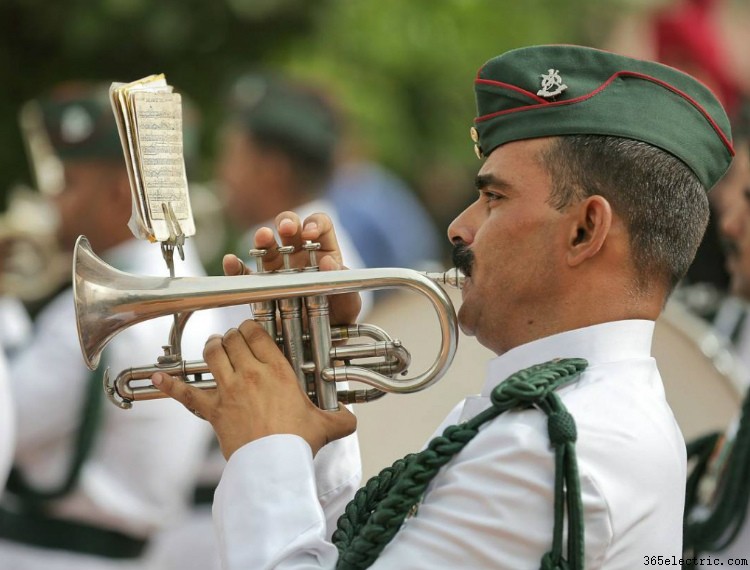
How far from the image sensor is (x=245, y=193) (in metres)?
6.96

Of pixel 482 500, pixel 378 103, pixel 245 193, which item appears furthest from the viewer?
pixel 378 103

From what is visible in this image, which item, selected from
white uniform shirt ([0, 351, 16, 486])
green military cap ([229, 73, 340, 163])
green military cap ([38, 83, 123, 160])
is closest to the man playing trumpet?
white uniform shirt ([0, 351, 16, 486])

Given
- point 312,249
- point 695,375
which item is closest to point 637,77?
point 312,249

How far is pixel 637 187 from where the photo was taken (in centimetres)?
267

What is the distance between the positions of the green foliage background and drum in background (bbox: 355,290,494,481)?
594 cm

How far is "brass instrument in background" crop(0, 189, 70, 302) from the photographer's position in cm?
647

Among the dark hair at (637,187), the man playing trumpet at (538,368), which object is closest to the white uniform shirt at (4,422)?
the man playing trumpet at (538,368)

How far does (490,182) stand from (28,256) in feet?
14.4

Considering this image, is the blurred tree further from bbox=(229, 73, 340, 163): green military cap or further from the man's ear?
the man's ear

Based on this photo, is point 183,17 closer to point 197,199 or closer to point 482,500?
point 197,199

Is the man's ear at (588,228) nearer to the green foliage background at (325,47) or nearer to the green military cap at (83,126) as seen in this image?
the green military cap at (83,126)

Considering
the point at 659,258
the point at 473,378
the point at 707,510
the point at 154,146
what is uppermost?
the point at 154,146

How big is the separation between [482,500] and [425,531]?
0.12 meters

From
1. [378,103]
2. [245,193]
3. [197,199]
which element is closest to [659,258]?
[245,193]
